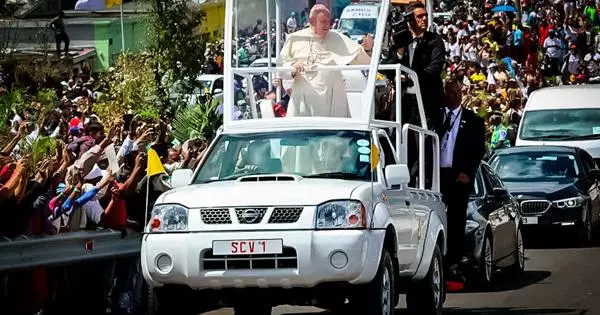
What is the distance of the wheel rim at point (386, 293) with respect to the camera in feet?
42.6

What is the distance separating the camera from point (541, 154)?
83.7ft

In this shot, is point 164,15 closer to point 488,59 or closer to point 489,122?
point 489,122

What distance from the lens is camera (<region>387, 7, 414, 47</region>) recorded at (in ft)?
52.6

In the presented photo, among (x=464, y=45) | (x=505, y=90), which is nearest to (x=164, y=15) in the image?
(x=505, y=90)

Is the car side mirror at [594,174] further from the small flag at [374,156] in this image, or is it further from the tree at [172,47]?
the small flag at [374,156]

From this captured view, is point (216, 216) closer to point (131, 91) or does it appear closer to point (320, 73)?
point (320, 73)

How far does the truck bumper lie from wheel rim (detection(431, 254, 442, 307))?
221cm

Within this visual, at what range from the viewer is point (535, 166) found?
25375mm

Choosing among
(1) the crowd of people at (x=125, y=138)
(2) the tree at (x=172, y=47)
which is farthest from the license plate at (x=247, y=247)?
(2) the tree at (x=172, y=47)

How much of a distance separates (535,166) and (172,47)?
6960mm

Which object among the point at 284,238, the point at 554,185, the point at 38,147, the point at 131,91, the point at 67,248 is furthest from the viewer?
the point at 131,91

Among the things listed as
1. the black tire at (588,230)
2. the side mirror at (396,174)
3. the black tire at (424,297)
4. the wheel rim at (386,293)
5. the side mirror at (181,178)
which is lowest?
the black tire at (588,230)

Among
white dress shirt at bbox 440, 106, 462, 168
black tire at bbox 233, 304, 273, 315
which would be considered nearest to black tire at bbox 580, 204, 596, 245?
white dress shirt at bbox 440, 106, 462, 168

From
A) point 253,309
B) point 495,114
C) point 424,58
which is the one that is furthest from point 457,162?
point 495,114
